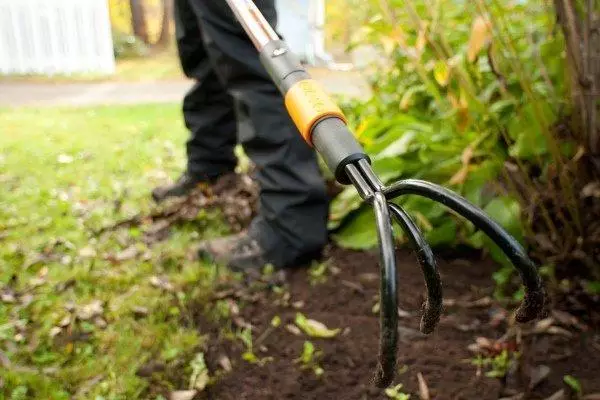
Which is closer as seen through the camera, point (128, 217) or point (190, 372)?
point (190, 372)

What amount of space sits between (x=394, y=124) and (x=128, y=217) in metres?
1.10

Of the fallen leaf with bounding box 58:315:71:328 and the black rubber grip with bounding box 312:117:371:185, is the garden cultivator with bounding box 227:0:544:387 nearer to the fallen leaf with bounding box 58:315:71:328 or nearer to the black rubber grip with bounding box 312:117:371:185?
the black rubber grip with bounding box 312:117:371:185

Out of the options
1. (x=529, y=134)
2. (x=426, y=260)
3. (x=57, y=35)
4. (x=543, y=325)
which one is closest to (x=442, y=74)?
(x=529, y=134)

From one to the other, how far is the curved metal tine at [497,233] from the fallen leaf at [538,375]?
2.22 feet

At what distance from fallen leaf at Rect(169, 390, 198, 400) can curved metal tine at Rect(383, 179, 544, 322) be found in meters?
0.84

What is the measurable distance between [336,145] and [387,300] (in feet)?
0.65

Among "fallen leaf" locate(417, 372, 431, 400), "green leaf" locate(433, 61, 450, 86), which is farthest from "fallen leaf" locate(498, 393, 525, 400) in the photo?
"green leaf" locate(433, 61, 450, 86)

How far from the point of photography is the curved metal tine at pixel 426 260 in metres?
0.60

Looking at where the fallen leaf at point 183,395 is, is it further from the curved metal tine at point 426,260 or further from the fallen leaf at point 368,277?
the curved metal tine at point 426,260

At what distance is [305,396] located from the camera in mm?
1278

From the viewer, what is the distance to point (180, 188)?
2.59m

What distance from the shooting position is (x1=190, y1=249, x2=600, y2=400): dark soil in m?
1.27

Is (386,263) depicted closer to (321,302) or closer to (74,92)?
(321,302)

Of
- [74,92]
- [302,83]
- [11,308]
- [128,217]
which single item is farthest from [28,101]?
[302,83]
